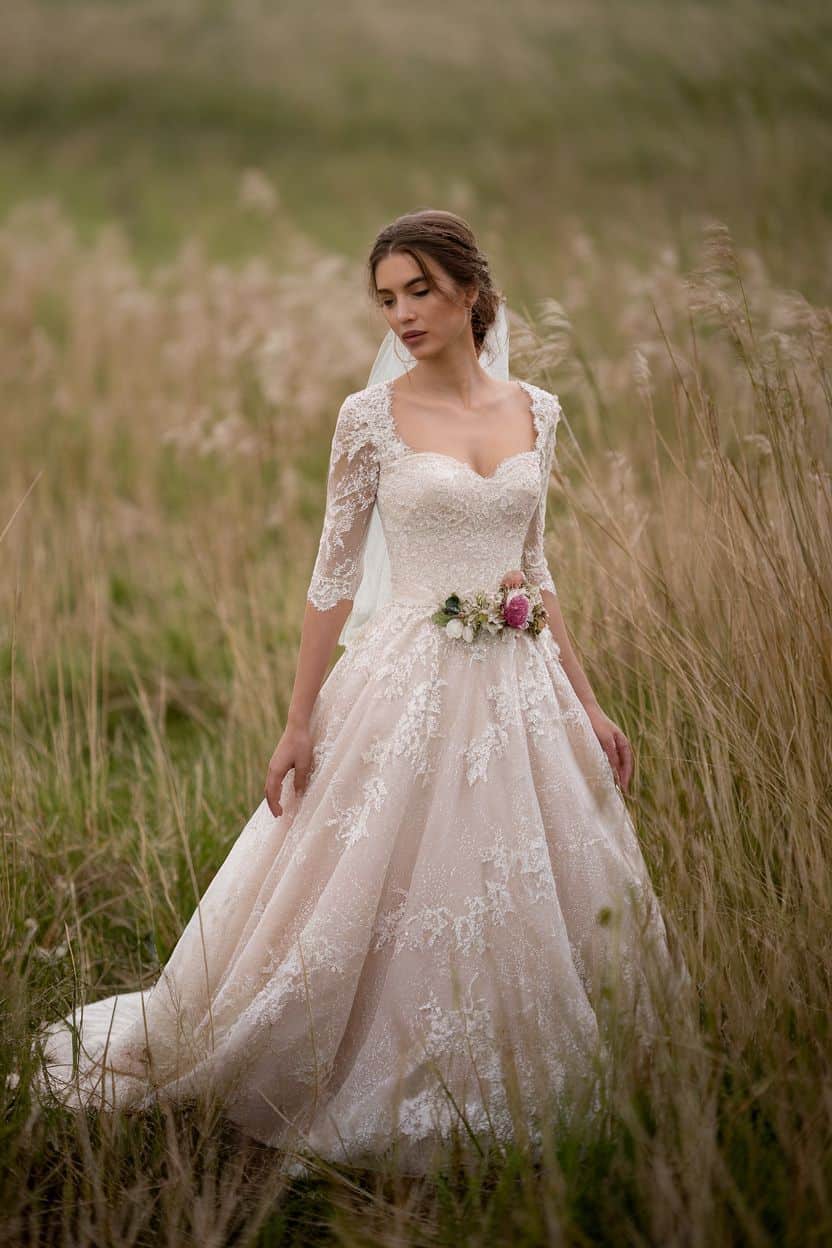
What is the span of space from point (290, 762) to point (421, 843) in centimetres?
38

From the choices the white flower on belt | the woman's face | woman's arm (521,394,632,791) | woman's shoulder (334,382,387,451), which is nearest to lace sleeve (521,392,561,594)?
woman's arm (521,394,632,791)

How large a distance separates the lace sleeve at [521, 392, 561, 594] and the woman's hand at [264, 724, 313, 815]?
72cm

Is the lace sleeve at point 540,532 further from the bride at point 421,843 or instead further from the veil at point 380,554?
the veil at point 380,554

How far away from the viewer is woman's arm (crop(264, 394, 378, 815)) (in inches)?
112

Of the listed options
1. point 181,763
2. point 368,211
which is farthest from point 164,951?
point 368,211

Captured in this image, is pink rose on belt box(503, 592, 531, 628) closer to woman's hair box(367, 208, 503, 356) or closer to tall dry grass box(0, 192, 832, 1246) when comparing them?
tall dry grass box(0, 192, 832, 1246)

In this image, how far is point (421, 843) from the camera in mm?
2699

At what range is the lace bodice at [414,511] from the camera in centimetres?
279

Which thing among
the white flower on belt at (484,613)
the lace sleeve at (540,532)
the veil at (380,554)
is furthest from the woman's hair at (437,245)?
the white flower on belt at (484,613)

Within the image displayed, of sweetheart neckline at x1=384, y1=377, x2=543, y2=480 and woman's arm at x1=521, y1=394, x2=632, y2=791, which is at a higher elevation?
sweetheart neckline at x1=384, y1=377, x2=543, y2=480

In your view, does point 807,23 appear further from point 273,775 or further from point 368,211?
point 273,775

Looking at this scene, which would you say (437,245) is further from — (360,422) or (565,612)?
(565,612)

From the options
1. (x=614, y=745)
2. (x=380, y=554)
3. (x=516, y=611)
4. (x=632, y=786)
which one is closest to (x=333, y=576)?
(x=380, y=554)

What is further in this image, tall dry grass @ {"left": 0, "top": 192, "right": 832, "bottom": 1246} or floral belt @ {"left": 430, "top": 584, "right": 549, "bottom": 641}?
floral belt @ {"left": 430, "top": 584, "right": 549, "bottom": 641}
